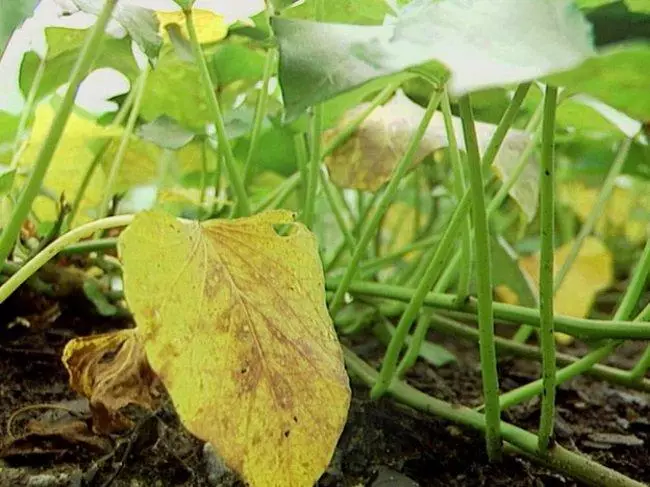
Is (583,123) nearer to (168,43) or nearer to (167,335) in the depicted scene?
(168,43)

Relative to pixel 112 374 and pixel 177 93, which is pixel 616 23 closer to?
pixel 112 374

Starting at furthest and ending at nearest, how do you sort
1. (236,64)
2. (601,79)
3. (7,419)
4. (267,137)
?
(267,137) → (236,64) → (7,419) → (601,79)

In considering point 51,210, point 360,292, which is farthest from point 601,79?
point 51,210

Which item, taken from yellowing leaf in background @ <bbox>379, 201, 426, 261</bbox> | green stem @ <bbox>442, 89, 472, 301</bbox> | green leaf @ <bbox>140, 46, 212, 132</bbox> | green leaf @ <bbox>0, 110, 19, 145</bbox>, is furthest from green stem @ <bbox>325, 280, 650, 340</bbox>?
yellowing leaf in background @ <bbox>379, 201, 426, 261</bbox>

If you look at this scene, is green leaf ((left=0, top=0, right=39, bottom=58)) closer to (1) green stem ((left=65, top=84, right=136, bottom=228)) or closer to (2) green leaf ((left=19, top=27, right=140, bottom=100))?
(2) green leaf ((left=19, top=27, right=140, bottom=100))

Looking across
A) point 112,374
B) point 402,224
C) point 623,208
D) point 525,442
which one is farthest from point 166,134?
point 623,208

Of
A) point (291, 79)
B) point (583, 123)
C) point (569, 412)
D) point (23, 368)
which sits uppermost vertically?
point (291, 79)
